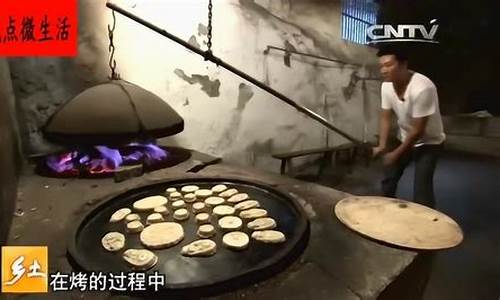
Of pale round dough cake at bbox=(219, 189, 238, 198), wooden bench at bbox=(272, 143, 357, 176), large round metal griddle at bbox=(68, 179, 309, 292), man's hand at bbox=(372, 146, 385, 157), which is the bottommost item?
large round metal griddle at bbox=(68, 179, 309, 292)

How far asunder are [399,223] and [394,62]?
90cm

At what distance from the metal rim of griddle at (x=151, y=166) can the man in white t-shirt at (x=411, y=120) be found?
4.70 feet

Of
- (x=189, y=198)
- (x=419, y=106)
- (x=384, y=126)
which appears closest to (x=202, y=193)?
(x=189, y=198)

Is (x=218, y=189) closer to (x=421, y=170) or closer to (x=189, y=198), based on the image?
(x=189, y=198)

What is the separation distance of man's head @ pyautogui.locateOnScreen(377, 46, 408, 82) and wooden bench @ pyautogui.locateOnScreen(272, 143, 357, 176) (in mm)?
607

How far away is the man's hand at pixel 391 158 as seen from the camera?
218cm

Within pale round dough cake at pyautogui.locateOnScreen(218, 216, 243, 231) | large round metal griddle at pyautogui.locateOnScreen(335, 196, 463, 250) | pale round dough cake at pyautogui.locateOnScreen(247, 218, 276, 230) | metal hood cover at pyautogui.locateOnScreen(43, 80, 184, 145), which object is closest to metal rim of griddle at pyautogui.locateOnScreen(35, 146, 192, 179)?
metal hood cover at pyautogui.locateOnScreen(43, 80, 184, 145)

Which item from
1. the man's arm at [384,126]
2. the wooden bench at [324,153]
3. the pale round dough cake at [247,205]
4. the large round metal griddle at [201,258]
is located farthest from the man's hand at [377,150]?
the pale round dough cake at [247,205]

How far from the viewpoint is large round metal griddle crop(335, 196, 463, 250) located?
1.49 m

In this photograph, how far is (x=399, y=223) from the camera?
164 cm

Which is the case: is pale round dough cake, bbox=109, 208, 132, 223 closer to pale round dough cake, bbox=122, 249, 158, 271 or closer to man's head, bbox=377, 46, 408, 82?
pale round dough cake, bbox=122, 249, 158, 271

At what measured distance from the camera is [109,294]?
117cm

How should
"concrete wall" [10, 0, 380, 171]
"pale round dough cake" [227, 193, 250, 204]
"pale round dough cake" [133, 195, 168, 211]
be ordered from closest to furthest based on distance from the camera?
"pale round dough cake" [133, 195, 168, 211] < "pale round dough cake" [227, 193, 250, 204] < "concrete wall" [10, 0, 380, 171]

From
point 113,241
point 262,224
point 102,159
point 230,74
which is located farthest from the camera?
point 230,74
